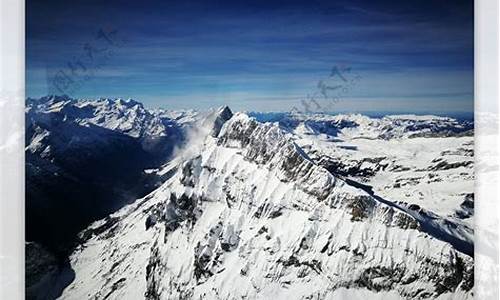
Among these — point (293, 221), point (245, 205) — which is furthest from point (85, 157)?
point (293, 221)

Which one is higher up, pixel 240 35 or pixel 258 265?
pixel 240 35

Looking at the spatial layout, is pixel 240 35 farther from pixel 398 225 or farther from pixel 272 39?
pixel 398 225

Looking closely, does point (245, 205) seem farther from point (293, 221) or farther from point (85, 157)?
point (85, 157)

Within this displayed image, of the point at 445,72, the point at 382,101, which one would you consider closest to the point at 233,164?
the point at 382,101

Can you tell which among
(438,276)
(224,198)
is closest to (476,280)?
(438,276)

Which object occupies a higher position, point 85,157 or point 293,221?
point 85,157

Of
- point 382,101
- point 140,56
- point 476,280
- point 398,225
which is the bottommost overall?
point 476,280
